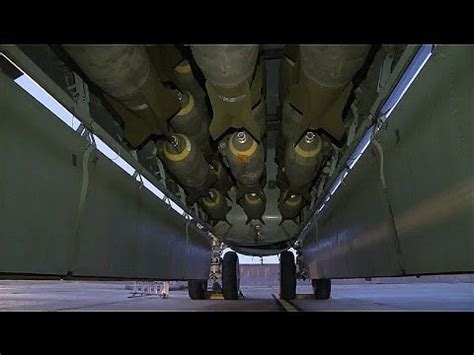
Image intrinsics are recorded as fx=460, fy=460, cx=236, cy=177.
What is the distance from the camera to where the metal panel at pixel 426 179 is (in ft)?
4.57

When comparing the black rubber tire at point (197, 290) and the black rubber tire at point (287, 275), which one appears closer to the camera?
the black rubber tire at point (287, 275)

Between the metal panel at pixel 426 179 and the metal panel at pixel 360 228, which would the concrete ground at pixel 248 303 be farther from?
the metal panel at pixel 426 179

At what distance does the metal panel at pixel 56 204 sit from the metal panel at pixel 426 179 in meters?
1.37

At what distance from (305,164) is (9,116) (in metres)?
2.23

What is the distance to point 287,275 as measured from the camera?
726 cm

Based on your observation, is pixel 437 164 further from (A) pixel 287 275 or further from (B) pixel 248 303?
(A) pixel 287 275

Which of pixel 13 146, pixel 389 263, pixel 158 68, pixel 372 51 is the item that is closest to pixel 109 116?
pixel 158 68

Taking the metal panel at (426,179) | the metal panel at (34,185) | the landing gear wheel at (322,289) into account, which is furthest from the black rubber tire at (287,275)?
the metal panel at (34,185)

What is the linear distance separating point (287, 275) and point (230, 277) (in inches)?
35.5

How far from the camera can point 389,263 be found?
7.55 feet
